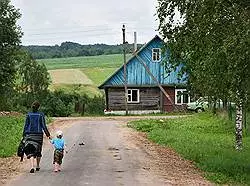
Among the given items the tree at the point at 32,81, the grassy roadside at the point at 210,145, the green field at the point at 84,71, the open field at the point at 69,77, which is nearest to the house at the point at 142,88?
the tree at the point at 32,81

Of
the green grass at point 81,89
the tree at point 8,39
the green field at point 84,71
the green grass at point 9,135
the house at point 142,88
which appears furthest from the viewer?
the green field at point 84,71

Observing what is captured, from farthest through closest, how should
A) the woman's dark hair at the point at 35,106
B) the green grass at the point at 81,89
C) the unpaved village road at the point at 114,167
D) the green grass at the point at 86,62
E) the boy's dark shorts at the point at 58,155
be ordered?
the green grass at the point at 86,62, the green grass at the point at 81,89, the woman's dark hair at the point at 35,106, the boy's dark shorts at the point at 58,155, the unpaved village road at the point at 114,167

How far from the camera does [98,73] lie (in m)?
88.8

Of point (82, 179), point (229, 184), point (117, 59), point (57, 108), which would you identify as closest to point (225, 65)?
point (229, 184)

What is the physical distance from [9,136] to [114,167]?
38.6ft

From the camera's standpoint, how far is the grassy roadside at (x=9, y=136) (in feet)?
73.7

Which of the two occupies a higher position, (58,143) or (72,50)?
(72,50)

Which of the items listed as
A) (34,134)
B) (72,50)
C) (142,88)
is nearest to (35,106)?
(34,134)

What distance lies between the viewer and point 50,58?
111 metres

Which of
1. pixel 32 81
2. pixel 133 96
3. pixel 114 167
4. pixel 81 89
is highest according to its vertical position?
pixel 32 81

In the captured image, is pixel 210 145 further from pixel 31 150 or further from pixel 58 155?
pixel 31 150

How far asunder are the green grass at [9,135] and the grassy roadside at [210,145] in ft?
20.2

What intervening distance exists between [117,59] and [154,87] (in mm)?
39282

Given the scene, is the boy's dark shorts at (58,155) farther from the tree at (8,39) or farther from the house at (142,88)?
the house at (142,88)
